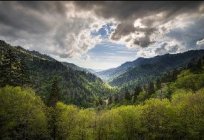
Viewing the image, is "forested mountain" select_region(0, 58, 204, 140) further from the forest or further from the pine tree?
the pine tree

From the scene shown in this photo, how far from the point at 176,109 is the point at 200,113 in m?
9.31

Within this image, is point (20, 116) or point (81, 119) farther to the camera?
point (81, 119)

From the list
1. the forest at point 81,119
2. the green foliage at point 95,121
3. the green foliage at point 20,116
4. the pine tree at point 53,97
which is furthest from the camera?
the pine tree at point 53,97

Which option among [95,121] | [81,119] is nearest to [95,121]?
[95,121]

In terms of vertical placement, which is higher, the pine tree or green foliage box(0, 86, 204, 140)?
the pine tree

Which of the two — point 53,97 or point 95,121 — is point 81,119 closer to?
point 95,121

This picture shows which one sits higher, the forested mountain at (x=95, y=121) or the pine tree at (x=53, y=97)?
the pine tree at (x=53, y=97)

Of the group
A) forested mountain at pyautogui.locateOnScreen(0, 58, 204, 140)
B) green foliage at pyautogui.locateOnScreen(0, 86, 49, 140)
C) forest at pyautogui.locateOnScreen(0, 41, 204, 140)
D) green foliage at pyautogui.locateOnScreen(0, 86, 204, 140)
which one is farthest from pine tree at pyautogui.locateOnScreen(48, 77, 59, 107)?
green foliage at pyautogui.locateOnScreen(0, 86, 49, 140)

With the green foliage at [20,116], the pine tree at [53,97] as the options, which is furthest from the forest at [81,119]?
the pine tree at [53,97]

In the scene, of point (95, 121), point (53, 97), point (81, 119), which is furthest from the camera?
point (53, 97)

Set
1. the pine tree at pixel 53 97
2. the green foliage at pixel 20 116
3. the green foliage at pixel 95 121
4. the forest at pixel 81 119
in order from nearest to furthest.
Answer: the green foliage at pixel 20 116, the green foliage at pixel 95 121, the forest at pixel 81 119, the pine tree at pixel 53 97

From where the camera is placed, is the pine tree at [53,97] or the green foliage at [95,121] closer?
the green foliage at [95,121]

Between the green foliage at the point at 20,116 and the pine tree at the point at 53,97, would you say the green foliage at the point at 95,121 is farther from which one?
the pine tree at the point at 53,97

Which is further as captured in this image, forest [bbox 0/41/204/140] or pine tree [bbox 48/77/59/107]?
pine tree [bbox 48/77/59/107]
